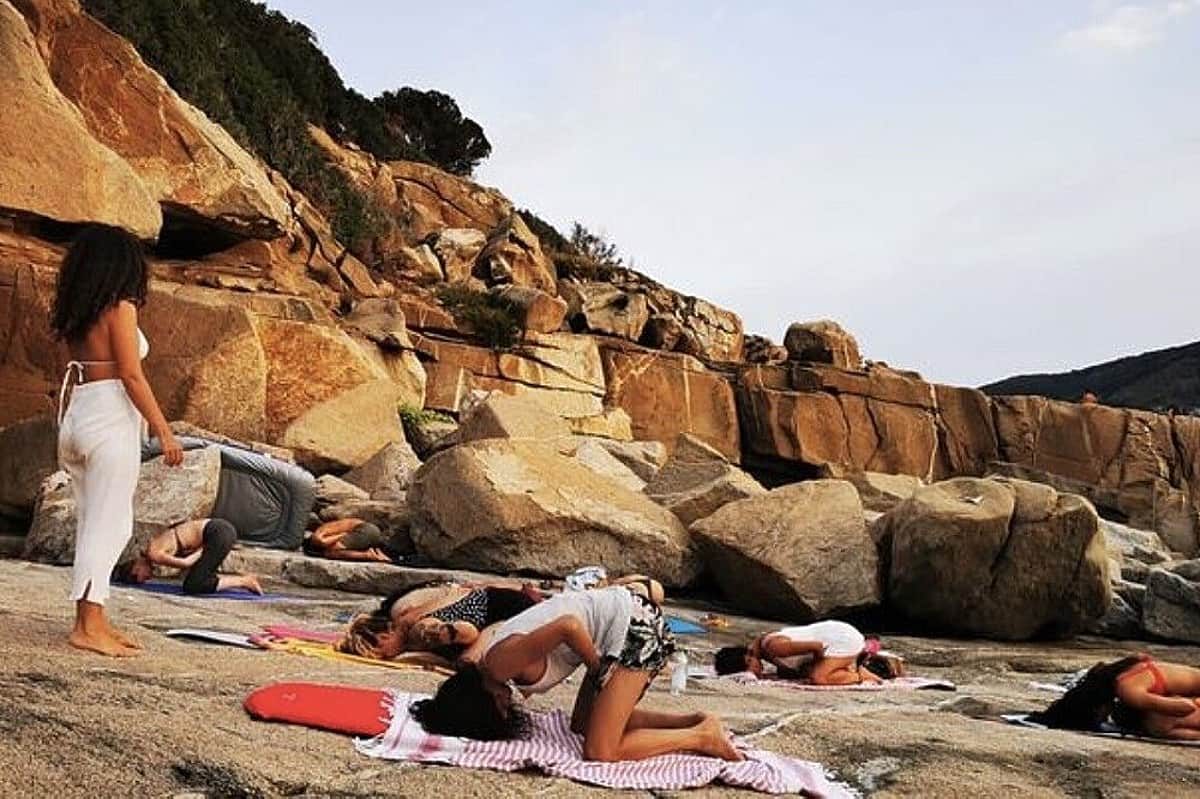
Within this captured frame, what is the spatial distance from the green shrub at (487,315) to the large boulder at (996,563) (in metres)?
16.0

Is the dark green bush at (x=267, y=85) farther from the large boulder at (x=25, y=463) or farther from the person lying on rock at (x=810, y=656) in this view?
the person lying on rock at (x=810, y=656)

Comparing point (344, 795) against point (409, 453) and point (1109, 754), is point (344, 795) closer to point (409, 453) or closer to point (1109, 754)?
point (1109, 754)

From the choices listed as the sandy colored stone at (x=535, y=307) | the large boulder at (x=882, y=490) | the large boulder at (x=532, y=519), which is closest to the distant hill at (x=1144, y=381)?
the sandy colored stone at (x=535, y=307)

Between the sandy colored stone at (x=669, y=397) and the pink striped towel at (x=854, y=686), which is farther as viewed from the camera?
the sandy colored stone at (x=669, y=397)

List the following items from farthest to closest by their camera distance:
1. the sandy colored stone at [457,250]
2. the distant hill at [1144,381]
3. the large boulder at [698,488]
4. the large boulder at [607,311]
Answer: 1. the distant hill at [1144,381]
2. the sandy colored stone at [457,250]
3. the large boulder at [607,311]
4. the large boulder at [698,488]

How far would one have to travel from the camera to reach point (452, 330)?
26.3 metres

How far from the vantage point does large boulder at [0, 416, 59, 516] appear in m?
11.4

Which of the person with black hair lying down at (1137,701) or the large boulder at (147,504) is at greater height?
the large boulder at (147,504)

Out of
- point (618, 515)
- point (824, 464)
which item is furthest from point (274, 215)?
point (824, 464)

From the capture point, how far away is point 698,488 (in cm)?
1340

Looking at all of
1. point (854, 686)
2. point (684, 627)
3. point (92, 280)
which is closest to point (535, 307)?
point (684, 627)

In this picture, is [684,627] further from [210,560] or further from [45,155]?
[45,155]

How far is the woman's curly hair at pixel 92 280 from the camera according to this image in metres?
4.72

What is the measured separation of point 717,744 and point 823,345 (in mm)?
Result: 29910
